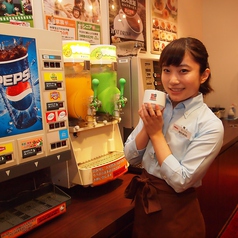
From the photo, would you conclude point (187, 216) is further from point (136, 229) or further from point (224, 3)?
point (224, 3)

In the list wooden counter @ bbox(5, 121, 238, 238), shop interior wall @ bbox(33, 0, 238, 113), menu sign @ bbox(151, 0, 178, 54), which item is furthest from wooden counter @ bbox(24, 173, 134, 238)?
shop interior wall @ bbox(33, 0, 238, 113)

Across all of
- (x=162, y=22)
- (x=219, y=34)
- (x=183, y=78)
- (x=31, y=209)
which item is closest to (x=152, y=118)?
(x=183, y=78)

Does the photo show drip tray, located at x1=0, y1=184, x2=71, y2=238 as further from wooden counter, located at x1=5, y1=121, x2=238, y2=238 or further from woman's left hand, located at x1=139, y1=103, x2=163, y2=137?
woman's left hand, located at x1=139, y1=103, x2=163, y2=137

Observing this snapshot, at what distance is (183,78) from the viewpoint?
37.0 inches

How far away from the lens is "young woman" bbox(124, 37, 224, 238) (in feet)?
3.01

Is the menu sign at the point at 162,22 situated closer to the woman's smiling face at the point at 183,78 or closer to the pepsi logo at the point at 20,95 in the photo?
the woman's smiling face at the point at 183,78

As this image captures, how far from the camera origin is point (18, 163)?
899 mm

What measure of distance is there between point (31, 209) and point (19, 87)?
478 mm

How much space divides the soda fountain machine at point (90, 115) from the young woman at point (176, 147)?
8.6 inches

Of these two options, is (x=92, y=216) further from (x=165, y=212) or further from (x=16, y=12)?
(x=16, y=12)

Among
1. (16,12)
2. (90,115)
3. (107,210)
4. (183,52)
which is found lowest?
(107,210)

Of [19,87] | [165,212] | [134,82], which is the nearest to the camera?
[19,87]

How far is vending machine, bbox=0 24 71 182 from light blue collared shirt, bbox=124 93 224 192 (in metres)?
0.34

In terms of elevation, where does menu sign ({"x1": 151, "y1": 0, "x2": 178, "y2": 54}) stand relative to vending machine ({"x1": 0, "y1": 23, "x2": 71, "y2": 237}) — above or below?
above
